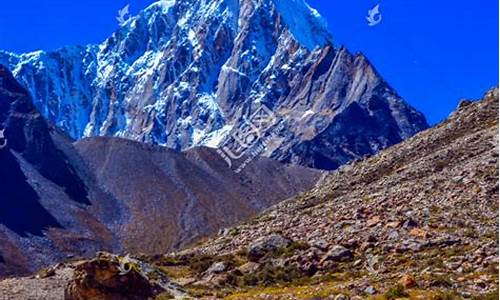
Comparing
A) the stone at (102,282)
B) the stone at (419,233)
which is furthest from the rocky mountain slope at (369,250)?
the stone at (419,233)

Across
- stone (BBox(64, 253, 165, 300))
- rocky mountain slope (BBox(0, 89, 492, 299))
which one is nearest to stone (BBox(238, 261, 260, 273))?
rocky mountain slope (BBox(0, 89, 492, 299))

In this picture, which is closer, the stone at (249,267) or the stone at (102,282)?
the stone at (102,282)

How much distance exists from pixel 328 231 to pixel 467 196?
9.22 meters

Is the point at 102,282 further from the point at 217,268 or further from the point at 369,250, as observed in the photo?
the point at 369,250

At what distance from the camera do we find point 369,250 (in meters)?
44.6

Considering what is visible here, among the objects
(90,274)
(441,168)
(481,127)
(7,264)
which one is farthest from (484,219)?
(7,264)

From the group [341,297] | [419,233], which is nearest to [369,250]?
[419,233]

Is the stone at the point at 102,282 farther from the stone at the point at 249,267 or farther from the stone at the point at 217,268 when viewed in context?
the stone at the point at 217,268

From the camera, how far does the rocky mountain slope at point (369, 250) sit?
35.9m

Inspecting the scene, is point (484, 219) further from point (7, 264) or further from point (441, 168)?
point (7, 264)

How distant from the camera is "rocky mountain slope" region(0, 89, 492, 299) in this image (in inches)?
1412

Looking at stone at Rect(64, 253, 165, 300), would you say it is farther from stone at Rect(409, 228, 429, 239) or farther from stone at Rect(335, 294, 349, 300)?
stone at Rect(409, 228, 429, 239)

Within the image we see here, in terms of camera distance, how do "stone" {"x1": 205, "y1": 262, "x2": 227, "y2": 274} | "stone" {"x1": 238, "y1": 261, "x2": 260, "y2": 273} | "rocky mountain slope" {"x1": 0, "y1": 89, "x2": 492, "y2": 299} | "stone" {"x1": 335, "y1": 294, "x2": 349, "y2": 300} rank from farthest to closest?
"stone" {"x1": 205, "y1": 262, "x2": 227, "y2": 274}, "stone" {"x1": 238, "y1": 261, "x2": 260, "y2": 273}, "rocky mountain slope" {"x1": 0, "y1": 89, "x2": 492, "y2": 299}, "stone" {"x1": 335, "y1": 294, "x2": 349, "y2": 300}

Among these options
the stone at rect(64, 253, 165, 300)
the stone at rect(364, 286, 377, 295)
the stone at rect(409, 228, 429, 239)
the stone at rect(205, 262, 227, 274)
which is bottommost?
the stone at rect(364, 286, 377, 295)
